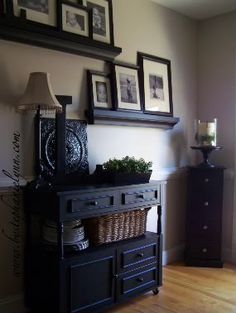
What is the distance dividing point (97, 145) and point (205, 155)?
1.15 metres

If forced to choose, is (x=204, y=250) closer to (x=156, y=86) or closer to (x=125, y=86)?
(x=156, y=86)

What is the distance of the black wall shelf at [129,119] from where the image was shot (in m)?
2.79

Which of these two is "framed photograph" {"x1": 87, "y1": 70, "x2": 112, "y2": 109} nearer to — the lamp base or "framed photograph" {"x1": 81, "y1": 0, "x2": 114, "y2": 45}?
"framed photograph" {"x1": 81, "y1": 0, "x2": 114, "y2": 45}

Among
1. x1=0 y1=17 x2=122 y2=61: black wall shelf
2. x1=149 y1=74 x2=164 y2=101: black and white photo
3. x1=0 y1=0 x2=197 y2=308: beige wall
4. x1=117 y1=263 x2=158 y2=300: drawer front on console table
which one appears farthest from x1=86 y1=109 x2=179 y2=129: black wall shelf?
x1=117 y1=263 x2=158 y2=300: drawer front on console table

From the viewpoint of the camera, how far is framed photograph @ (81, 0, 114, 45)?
279 cm

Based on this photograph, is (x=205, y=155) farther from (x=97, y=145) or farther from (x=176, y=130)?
(x=97, y=145)

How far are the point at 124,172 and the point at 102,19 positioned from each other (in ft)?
4.06

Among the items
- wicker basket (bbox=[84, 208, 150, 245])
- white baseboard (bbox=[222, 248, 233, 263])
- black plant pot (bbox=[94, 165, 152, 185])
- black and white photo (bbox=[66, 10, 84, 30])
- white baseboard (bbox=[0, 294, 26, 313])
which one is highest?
black and white photo (bbox=[66, 10, 84, 30])

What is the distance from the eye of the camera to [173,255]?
3.62 meters

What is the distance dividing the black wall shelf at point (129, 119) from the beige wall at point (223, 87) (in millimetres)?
519

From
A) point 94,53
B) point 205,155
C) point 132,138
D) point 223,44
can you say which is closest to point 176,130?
point 205,155

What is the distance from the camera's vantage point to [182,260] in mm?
3633

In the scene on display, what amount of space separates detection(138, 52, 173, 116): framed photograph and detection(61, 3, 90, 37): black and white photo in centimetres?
66

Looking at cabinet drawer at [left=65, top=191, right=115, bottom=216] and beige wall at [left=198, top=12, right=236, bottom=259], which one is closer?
cabinet drawer at [left=65, top=191, right=115, bottom=216]
